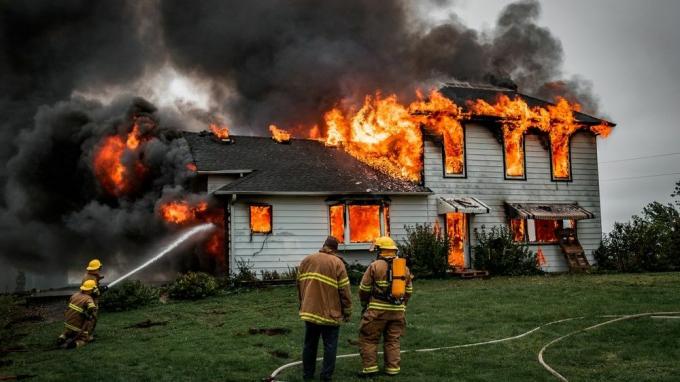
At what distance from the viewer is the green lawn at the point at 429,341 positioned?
7.77 m

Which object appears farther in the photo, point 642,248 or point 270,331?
point 642,248

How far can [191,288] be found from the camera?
15531mm

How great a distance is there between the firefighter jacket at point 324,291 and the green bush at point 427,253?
11.4m

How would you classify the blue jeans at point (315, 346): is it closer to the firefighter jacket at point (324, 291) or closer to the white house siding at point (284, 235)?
the firefighter jacket at point (324, 291)

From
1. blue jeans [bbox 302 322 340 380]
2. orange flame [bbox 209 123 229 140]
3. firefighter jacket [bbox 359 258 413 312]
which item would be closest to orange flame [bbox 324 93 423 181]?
orange flame [bbox 209 123 229 140]

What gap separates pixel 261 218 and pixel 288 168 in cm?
228

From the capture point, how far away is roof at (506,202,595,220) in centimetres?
2101

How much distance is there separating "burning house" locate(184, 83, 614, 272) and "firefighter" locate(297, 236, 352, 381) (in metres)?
11.0

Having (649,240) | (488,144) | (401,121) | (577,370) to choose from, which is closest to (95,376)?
(577,370)

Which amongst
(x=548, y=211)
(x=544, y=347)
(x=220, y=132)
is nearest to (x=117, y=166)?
(x=220, y=132)

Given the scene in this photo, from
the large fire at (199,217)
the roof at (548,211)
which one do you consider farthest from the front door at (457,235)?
the large fire at (199,217)

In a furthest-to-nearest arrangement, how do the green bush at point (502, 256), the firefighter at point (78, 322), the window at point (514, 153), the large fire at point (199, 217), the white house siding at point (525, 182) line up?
the window at point (514, 153), the white house siding at point (525, 182), the green bush at point (502, 256), the large fire at point (199, 217), the firefighter at point (78, 322)

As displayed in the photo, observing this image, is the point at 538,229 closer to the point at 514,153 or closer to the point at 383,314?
the point at 514,153

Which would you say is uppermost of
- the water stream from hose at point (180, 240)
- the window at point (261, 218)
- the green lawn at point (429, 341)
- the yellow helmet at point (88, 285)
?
the window at point (261, 218)
